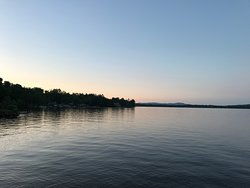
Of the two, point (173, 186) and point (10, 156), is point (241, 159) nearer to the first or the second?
point (173, 186)

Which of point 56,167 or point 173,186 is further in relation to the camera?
point 56,167

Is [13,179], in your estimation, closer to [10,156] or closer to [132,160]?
[10,156]

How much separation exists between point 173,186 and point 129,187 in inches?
192

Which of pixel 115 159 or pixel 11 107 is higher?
pixel 11 107

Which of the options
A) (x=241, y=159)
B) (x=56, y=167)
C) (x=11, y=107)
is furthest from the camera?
(x=11, y=107)

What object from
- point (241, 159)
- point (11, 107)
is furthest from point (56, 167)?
point (11, 107)

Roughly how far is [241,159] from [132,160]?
61.7ft

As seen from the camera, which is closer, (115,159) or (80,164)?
(80,164)

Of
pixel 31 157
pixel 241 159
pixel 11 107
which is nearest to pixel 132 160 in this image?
pixel 31 157

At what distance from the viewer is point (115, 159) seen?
39.9 metres

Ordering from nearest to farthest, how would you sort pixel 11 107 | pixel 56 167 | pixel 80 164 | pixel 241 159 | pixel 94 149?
pixel 56 167
pixel 80 164
pixel 241 159
pixel 94 149
pixel 11 107

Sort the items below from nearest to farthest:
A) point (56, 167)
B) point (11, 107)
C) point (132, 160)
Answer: point (56, 167), point (132, 160), point (11, 107)

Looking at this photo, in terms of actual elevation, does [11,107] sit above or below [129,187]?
above

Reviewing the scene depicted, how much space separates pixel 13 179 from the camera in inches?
1102
